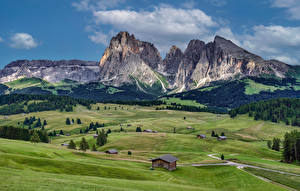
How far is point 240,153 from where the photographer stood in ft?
455

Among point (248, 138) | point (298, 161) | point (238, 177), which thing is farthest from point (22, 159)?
point (248, 138)

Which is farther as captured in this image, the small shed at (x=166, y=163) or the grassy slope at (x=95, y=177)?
the small shed at (x=166, y=163)

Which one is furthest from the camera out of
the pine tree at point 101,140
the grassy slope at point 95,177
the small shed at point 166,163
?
the pine tree at point 101,140

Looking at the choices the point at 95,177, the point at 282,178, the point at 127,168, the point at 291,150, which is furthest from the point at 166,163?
the point at 291,150

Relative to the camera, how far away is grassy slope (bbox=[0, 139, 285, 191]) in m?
40.9

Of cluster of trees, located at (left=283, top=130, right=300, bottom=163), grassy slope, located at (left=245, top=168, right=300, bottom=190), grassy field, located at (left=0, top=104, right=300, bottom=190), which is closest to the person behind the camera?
grassy field, located at (left=0, top=104, right=300, bottom=190)

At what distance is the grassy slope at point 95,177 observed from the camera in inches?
1609

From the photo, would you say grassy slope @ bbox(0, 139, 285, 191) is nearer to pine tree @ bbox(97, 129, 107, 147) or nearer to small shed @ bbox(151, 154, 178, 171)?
small shed @ bbox(151, 154, 178, 171)

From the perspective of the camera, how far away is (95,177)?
183 ft

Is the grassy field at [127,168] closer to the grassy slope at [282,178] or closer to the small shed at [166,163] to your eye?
the small shed at [166,163]

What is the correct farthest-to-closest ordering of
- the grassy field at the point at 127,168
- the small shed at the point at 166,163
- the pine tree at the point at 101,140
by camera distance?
the pine tree at the point at 101,140, the small shed at the point at 166,163, the grassy field at the point at 127,168

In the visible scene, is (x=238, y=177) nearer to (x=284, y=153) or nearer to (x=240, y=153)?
(x=284, y=153)

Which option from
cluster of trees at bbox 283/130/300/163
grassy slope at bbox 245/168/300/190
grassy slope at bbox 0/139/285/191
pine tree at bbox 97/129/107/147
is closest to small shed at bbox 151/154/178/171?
grassy slope at bbox 0/139/285/191

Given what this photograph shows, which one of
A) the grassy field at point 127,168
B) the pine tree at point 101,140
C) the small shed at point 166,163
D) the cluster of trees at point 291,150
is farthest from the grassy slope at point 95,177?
the pine tree at point 101,140
